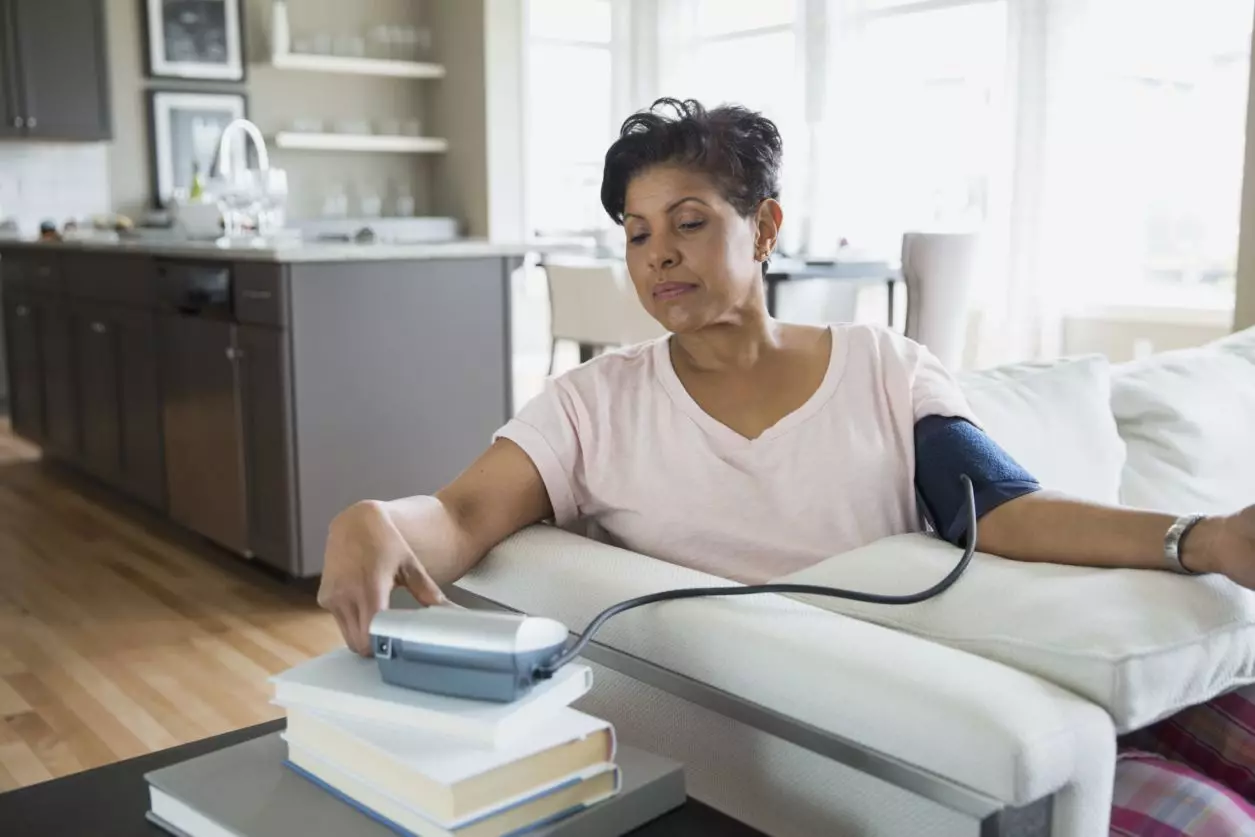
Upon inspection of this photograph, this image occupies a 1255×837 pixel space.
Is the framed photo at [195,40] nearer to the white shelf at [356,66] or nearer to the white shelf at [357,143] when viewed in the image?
the white shelf at [356,66]

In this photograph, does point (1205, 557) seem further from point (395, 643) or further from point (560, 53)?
point (560, 53)

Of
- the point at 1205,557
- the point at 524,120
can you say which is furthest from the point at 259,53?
the point at 1205,557

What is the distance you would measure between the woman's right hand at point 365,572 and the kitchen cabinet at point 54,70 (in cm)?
602

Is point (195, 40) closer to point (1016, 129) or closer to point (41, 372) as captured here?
point (41, 372)

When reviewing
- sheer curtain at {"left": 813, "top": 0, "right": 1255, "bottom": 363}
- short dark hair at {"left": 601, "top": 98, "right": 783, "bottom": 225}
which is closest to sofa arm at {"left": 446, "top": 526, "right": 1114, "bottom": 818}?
short dark hair at {"left": 601, "top": 98, "right": 783, "bottom": 225}

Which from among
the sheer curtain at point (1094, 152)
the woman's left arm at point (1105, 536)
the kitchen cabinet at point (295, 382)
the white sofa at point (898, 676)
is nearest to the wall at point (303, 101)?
the kitchen cabinet at point (295, 382)

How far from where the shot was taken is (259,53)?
23.1ft

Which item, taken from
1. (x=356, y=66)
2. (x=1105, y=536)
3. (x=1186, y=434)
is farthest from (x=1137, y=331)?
(x=1105, y=536)

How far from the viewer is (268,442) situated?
129 inches

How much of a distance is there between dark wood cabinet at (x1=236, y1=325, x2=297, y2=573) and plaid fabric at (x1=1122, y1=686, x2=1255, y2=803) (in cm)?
241

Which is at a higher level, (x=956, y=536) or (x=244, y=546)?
(x=956, y=536)

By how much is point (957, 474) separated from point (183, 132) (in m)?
6.45

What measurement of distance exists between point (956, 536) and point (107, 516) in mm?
3689

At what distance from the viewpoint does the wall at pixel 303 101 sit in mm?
6668
